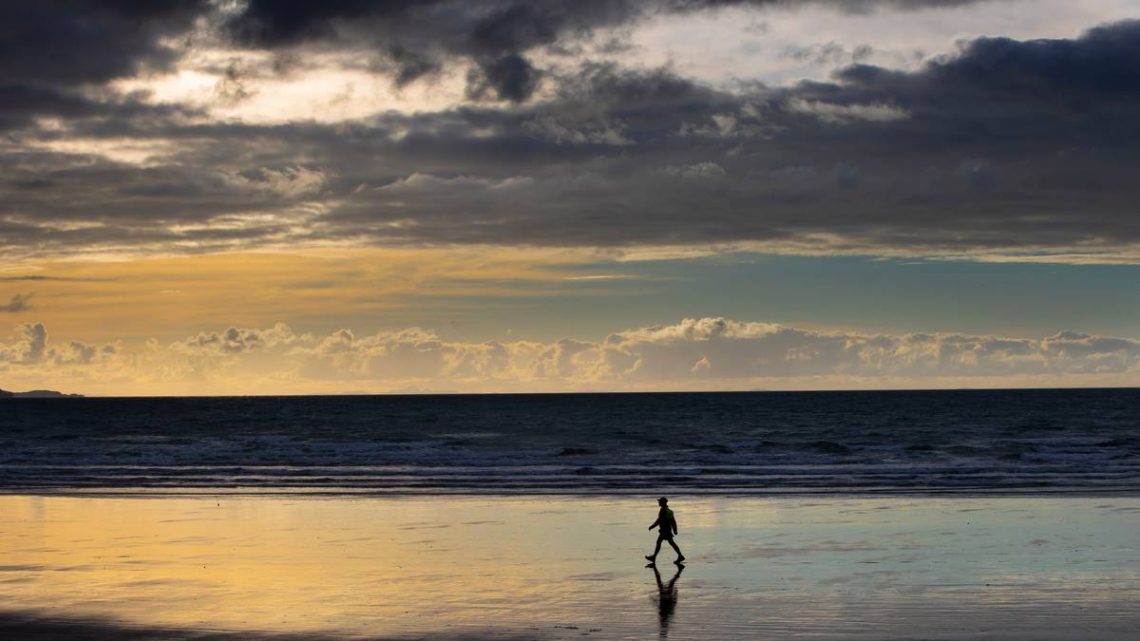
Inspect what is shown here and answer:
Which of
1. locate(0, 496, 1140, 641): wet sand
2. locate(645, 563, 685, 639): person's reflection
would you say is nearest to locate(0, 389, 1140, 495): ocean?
locate(0, 496, 1140, 641): wet sand

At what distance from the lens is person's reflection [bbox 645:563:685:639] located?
2035 centimetres

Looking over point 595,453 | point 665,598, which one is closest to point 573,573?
point 665,598

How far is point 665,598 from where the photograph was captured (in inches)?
895

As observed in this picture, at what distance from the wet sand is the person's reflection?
9 cm

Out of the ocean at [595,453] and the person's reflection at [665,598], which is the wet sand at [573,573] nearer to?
the person's reflection at [665,598]

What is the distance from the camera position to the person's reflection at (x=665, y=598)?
20.4 meters

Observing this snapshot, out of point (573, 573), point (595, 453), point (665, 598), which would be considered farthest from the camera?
point (595, 453)

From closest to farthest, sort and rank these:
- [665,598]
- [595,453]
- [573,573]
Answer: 1. [665,598]
2. [573,573]
3. [595,453]

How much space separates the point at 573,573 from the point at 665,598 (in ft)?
11.2

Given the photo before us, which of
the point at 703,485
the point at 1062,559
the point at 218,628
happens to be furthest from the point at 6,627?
the point at 703,485

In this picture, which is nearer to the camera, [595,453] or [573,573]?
[573,573]

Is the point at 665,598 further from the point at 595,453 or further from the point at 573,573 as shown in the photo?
the point at 595,453

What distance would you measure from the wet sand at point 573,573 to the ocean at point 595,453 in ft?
34.2

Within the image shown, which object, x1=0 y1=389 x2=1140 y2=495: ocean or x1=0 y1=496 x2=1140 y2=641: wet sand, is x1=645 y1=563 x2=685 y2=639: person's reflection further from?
x1=0 y1=389 x2=1140 y2=495: ocean
